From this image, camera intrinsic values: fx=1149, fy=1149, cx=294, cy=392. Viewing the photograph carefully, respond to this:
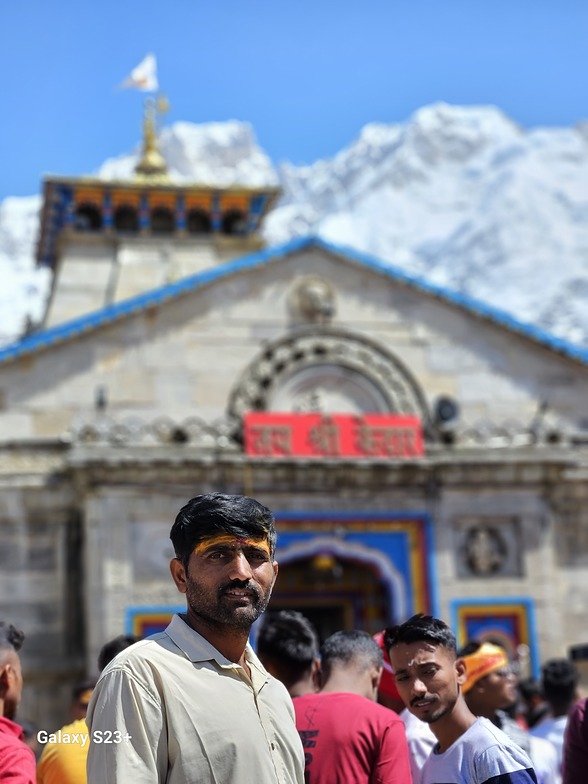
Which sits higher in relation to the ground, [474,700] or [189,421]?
[189,421]

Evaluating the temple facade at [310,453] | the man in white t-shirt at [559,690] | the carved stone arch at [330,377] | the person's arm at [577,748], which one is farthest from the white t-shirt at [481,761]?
the carved stone arch at [330,377]

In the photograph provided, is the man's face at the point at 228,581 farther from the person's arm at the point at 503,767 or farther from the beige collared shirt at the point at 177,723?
the person's arm at the point at 503,767

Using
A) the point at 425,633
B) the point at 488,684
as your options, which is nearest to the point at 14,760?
the point at 425,633

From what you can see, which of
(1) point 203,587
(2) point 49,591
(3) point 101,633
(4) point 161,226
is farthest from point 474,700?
(4) point 161,226

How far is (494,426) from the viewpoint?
64.8 ft

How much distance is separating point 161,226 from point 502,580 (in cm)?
1416

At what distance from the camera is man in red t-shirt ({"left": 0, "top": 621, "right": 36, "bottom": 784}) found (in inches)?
190

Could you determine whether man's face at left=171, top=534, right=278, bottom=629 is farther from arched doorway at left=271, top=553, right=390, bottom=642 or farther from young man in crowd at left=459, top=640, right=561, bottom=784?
arched doorway at left=271, top=553, right=390, bottom=642

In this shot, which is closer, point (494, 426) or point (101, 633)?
point (101, 633)

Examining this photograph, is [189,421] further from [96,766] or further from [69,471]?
[96,766]

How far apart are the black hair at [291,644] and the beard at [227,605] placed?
2555 millimetres

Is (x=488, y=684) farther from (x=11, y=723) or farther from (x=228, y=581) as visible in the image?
(x=228, y=581)

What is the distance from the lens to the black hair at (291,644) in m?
6.74

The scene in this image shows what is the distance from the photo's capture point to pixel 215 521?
14.1 feet
